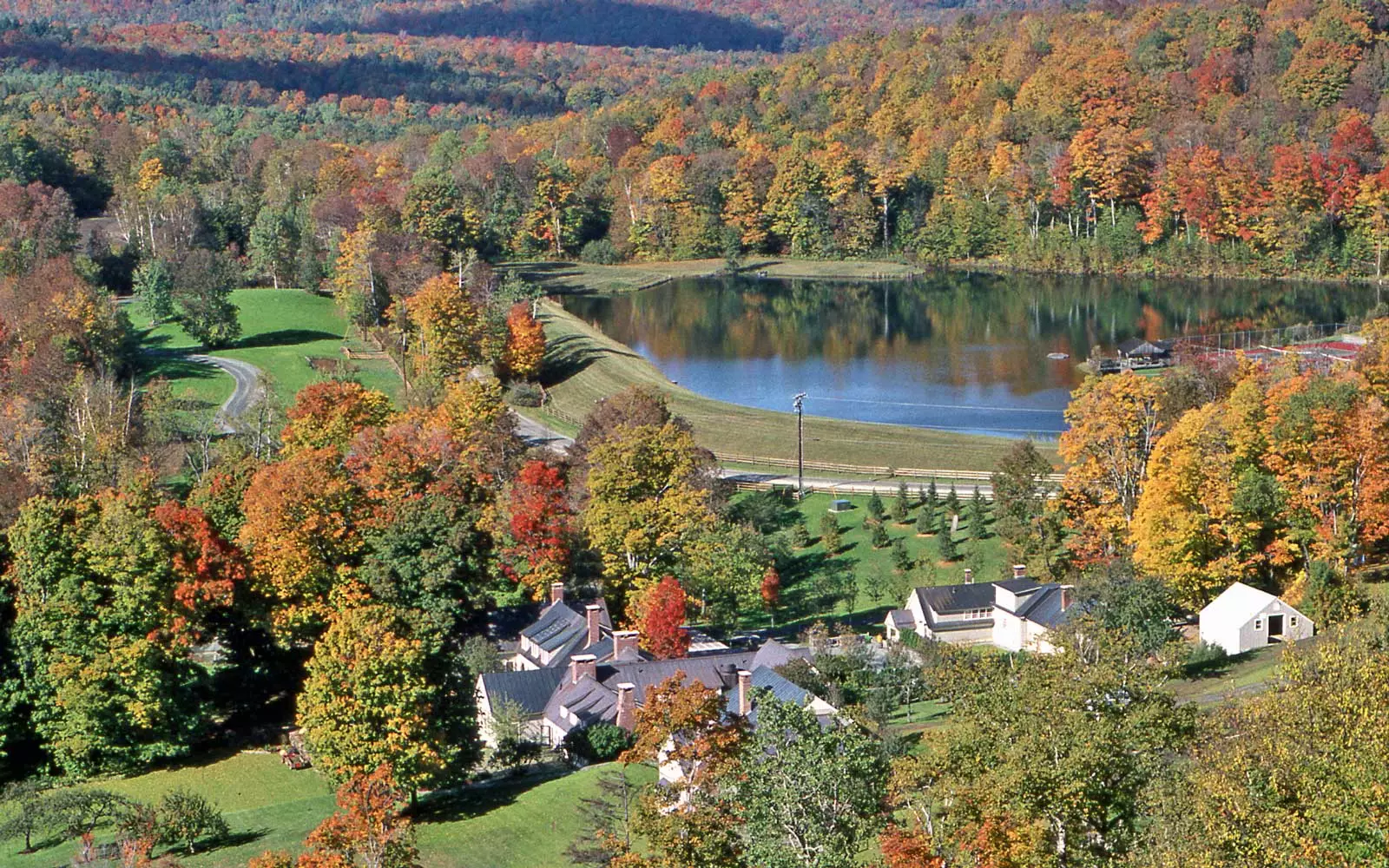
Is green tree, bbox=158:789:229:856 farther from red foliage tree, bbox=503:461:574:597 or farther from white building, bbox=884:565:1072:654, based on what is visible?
white building, bbox=884:565:1072:654

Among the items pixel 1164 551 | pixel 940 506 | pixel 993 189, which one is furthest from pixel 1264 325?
pixel 1164 551

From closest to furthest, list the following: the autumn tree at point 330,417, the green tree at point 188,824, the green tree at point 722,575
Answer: the green tree at point 188,824, the green tree at point 722,575, the autumn tree at point 330,417

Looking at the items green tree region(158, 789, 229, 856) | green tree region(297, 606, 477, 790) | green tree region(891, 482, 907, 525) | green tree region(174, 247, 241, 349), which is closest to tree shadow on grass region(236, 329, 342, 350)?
green tree region(174, 247, 241, 349)

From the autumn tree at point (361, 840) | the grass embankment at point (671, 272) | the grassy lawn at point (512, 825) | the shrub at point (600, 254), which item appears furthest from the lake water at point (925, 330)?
the autumn tree at point (361, 840)

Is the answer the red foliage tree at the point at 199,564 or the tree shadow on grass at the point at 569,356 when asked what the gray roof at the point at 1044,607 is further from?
the tree shadow on grass at the point at 569,356

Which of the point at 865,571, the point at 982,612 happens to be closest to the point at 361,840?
the point at 982,612

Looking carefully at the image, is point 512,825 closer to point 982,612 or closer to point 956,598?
point 956,598
